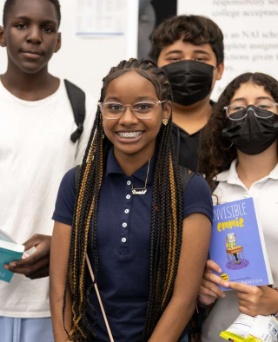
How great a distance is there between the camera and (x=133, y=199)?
6.54 feet

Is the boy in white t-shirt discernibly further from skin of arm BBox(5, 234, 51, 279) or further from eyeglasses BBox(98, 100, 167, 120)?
eyeglasses BBox(98, 100, 167, 120)

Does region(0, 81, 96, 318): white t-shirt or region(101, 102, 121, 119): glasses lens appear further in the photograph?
region(0, 81, 96, 318): white t-shirt

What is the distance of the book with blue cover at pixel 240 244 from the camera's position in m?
1.96

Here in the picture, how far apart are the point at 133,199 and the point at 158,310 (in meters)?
0.36

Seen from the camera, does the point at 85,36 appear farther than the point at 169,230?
Yes

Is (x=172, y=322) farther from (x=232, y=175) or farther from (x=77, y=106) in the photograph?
(x=77, y=106)

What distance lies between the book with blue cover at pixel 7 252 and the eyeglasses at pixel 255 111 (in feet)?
2.89

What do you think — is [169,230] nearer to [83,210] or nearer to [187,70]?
[83,210]

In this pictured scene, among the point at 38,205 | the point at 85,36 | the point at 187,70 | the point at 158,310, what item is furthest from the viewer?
the point at 85,36

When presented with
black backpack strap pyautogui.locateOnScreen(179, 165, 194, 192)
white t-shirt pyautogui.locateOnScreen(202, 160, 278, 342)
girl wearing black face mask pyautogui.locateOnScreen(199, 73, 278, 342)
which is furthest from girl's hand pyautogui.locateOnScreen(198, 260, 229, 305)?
black backpack strap pyautogui.locateOnScreen(179, 165, 194, 192)

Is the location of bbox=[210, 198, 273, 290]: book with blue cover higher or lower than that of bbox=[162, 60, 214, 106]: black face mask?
lower

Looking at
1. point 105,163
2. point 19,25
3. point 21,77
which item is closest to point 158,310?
point 105,163

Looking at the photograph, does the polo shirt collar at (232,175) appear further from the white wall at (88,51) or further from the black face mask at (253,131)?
the white wall at (88,51)

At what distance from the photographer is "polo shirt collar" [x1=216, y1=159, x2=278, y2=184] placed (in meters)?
2.18
